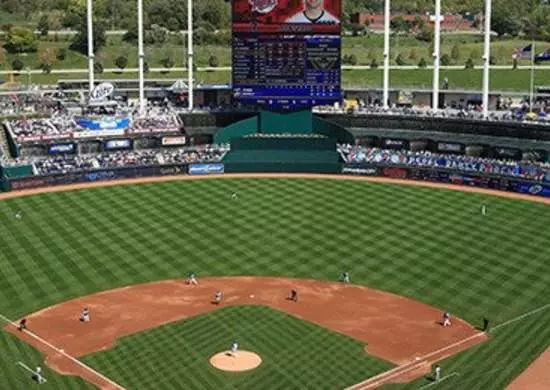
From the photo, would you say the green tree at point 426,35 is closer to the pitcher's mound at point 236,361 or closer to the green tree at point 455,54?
the green tree at point 455,54

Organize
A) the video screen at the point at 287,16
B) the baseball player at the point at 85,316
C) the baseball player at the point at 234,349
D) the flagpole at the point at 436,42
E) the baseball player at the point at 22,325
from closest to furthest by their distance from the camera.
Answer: the baseball player at the point at 234,349
the baseball player at the point at 22,325
the baseball player at the point at 85,316
the video screen at the point at 287,16
the flagpole at the point at 436,42

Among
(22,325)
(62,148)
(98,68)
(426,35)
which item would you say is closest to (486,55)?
(62,148)

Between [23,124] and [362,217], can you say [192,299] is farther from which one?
[23,124]

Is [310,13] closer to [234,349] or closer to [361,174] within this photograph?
[361,174]

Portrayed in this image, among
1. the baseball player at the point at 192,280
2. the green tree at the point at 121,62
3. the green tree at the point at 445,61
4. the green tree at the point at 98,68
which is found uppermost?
the green tree at the point at 445,61

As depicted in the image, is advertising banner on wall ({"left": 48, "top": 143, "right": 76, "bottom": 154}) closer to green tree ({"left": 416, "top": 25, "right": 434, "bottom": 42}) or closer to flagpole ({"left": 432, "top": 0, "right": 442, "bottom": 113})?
flagpole ({"left": 432, "top": 0, "right": 442, "bottom": 113})

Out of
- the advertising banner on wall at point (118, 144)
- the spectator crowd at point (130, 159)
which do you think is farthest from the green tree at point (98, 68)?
the spectator crowd at point (130, 159)
